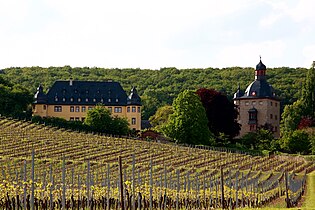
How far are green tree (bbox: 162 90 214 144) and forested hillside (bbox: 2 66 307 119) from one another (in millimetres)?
43588

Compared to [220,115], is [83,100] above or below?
above

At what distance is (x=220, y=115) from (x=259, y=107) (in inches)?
671

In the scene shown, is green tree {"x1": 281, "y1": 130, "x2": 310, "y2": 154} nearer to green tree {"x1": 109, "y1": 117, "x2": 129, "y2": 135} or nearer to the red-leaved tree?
the red-leaved tree

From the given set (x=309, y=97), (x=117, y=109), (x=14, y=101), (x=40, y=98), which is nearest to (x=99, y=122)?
(x=14, y=101)

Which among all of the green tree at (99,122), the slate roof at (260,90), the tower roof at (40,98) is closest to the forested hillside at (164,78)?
the slate roof at (260,90)

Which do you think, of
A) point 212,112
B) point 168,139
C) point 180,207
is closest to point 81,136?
point 168,139

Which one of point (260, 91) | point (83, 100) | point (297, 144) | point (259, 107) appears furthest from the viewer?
point (83, 100)

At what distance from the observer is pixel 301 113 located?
318 feet

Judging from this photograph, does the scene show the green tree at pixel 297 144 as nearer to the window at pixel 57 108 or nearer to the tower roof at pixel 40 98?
the window at pixel 57 108

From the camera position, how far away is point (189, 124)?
80.5 meters

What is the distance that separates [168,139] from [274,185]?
122ft

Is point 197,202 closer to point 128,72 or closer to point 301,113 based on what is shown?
point 301,113

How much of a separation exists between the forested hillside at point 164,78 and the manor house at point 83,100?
18641 millimetres

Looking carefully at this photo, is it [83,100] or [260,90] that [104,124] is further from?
[260,90]
